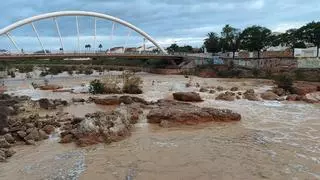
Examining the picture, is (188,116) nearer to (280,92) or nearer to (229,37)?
(280,92)

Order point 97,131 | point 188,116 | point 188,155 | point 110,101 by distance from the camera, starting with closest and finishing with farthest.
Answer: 1. point 188,155
2. point 97,131
3. point 188,116
4. point 110,101

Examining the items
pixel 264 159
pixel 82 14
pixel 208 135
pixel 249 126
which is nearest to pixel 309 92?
pixel 249 126

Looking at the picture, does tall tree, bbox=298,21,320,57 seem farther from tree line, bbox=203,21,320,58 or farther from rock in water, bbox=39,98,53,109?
rock in water, bbox=39,98,53,109

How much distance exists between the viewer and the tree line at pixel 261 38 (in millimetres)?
78562

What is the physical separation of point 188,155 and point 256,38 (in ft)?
233

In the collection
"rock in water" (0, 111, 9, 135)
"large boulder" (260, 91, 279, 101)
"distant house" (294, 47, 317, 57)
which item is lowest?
"large boulder" (260, 91, 279, 101)

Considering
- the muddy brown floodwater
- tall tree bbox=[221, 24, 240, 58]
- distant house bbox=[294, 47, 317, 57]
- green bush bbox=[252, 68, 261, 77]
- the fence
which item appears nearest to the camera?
the muddy brown floodwater

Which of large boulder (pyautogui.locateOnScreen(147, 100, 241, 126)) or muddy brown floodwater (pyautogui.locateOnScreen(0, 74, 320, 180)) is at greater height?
large boulder (pyautogui.locateOnScreen(147, 100, 241, 126))

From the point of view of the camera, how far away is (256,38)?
8675cm

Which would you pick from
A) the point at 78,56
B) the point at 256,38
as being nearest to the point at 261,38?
the point at 256,38

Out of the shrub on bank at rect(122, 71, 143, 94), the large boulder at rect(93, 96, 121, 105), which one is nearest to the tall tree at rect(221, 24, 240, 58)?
the shrub on bank at rect(122, 71, 143, 94)

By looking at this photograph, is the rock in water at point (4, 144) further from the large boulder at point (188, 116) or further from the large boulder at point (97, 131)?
the large boulder at point (188, 116)

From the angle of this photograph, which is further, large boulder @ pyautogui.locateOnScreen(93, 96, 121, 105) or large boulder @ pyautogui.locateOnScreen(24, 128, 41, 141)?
large boulder @ pyautogui.locateOnScreen(93, 96, 121, 105)

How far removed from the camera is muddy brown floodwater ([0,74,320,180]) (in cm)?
1648
